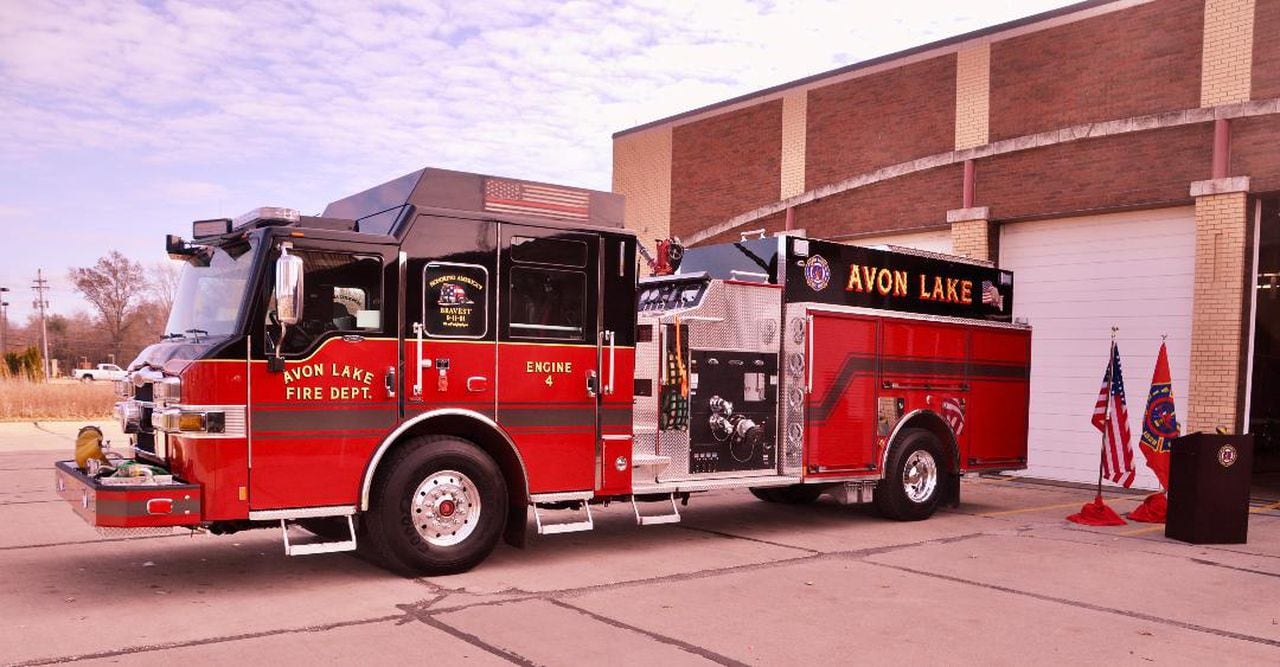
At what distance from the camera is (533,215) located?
7.82 meters

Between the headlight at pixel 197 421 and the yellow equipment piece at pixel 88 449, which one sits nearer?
the headlight at pixel 197 421

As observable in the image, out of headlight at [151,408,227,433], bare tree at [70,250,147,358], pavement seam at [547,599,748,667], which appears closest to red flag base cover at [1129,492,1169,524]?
pavement seam at [547,599,748,667]

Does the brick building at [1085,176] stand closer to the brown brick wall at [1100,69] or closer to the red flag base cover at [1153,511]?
the brown brick wall at [1100,69]

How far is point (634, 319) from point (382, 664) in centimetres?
391

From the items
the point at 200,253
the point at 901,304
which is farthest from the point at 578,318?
the point at 901,304

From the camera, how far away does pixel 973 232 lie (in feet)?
52.5

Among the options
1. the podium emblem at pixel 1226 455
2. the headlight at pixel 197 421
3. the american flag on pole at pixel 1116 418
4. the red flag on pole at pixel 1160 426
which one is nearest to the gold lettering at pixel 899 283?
the american flag on pole at pixel 1116 418

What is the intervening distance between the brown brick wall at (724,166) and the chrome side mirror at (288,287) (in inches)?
569

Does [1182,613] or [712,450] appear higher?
[712,450]

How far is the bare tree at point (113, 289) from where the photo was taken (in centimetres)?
6297

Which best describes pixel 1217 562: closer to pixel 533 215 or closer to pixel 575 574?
pixel 575 574

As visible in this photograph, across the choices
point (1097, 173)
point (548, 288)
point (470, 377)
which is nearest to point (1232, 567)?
point (548, 288)

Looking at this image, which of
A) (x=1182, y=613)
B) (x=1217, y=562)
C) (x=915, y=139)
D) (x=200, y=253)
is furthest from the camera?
(x=915, y=139)

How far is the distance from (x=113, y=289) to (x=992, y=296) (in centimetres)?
6466
